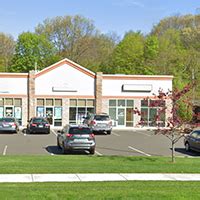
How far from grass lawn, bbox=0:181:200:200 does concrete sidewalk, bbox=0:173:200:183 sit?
81 cm

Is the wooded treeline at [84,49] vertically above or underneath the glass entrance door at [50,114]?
above

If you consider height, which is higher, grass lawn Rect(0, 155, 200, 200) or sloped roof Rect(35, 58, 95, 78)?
sloped roof Rect(35, 58, 95, 78)

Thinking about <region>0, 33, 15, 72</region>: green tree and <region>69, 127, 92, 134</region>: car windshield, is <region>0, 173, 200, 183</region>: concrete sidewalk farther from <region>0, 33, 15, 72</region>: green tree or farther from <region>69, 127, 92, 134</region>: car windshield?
<region>0, 33, 15, 72</region>: green tree

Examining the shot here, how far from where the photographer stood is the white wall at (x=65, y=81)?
142 feet

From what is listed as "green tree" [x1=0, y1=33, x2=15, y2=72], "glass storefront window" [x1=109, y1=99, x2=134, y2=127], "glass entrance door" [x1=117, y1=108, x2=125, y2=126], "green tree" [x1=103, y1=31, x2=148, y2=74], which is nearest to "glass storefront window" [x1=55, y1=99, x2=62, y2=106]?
"glass storefront window" [x1=109, y1=99, x2=134, y2=127]

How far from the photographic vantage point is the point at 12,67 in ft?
238

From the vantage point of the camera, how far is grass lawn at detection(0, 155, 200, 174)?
48.4 ft

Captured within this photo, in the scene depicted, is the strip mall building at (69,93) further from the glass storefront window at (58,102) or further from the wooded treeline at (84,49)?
the wooded treeline at (84,49)

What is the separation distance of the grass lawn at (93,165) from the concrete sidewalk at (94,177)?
25.5 inches

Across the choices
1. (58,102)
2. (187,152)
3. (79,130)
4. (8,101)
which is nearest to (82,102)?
(58,102)

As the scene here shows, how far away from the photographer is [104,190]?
36.4ft

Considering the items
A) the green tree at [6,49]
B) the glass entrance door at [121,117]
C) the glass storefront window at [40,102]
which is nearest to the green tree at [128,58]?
the green tree at [6,49]

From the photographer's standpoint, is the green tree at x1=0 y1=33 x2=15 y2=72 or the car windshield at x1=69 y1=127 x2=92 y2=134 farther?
the green tree at x1=0 y1=33 x2=15 y2=72

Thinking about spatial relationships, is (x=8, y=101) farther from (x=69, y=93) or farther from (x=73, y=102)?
(x=73, y=102)
